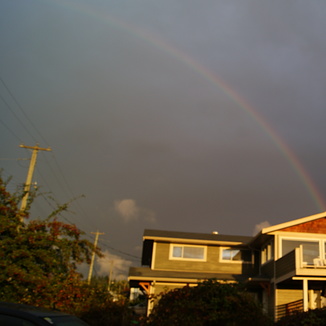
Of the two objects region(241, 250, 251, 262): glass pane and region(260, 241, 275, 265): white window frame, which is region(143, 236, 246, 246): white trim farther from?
region(260, 241, 275, 265): white window frame

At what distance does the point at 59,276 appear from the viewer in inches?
624

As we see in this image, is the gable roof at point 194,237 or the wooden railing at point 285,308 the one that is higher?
the gable roof at point 194,237

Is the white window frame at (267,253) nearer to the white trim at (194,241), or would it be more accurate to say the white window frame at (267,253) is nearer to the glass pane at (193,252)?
the white trim at (194,241)

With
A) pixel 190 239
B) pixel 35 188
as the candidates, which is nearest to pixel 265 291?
pixel 190 239

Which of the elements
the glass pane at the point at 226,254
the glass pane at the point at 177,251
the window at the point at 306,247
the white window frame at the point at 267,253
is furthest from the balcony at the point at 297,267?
the glass pane at the point at 177,251

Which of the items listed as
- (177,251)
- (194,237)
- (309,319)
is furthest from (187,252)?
(309,319)

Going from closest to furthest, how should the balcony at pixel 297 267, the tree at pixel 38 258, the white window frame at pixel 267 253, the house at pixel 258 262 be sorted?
the tree at pixel 38 258 → the balcony at pixel 297 267 → the house at pixel 258 262 → the white window frame at pixel 267 253

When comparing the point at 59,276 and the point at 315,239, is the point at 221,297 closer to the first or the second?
the point at 59,276

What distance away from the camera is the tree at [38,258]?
14930mm

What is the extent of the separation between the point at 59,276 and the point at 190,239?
34.2 ft

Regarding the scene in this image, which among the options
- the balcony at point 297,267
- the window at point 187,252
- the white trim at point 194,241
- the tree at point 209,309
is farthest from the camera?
the window at point 187,252

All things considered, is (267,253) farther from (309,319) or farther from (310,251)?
(309,319)

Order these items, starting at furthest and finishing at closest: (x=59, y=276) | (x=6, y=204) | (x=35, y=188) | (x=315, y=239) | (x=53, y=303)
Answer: (x=315, y=239) → (x=35, y=188) → (x=6, y=204) → (x=59, y=276) → (x=53, y=303)

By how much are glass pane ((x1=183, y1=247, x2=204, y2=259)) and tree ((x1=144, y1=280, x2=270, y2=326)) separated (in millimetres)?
15215
